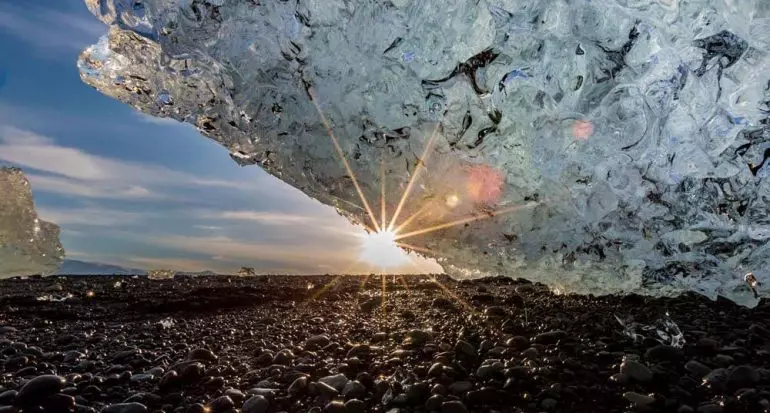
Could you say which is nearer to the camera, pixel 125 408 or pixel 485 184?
pixel 125 408

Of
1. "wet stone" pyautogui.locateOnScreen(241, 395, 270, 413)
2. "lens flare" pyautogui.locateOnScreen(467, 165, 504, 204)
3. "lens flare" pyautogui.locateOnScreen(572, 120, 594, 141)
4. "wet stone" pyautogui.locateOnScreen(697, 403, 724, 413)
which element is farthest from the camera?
"lens flare" pyautogui.locateOnScreen(467, 165, 504, 204)

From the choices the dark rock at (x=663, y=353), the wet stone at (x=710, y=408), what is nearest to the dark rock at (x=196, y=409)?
the wet stone at (x=710, y=408)

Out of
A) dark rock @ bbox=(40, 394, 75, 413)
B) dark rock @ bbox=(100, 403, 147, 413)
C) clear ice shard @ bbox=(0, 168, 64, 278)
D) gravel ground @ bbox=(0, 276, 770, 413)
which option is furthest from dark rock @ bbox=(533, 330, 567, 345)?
clear ice shard @ bbox=(0, 168, 64, 278)

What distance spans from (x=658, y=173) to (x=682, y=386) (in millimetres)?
2547

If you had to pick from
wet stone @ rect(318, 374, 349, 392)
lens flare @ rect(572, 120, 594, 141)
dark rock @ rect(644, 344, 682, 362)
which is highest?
lens flare @ rect(572, 120, 594, 141)

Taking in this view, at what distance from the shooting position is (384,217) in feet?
20.2

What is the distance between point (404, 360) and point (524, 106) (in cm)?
260

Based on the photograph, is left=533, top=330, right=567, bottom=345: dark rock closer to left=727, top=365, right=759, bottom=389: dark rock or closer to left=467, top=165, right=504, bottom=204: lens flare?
left=727, top=365, right=759, bottom=389: dark rock

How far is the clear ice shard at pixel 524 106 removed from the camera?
4059 millimetres

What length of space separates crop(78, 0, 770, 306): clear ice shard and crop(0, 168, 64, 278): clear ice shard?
4.92m

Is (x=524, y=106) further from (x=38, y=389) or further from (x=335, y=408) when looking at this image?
(x=38, y=389)

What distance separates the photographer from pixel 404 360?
9.88 ft

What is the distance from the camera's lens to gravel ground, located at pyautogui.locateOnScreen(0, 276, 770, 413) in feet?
7.79

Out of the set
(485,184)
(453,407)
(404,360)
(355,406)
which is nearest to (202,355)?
(404,360)
